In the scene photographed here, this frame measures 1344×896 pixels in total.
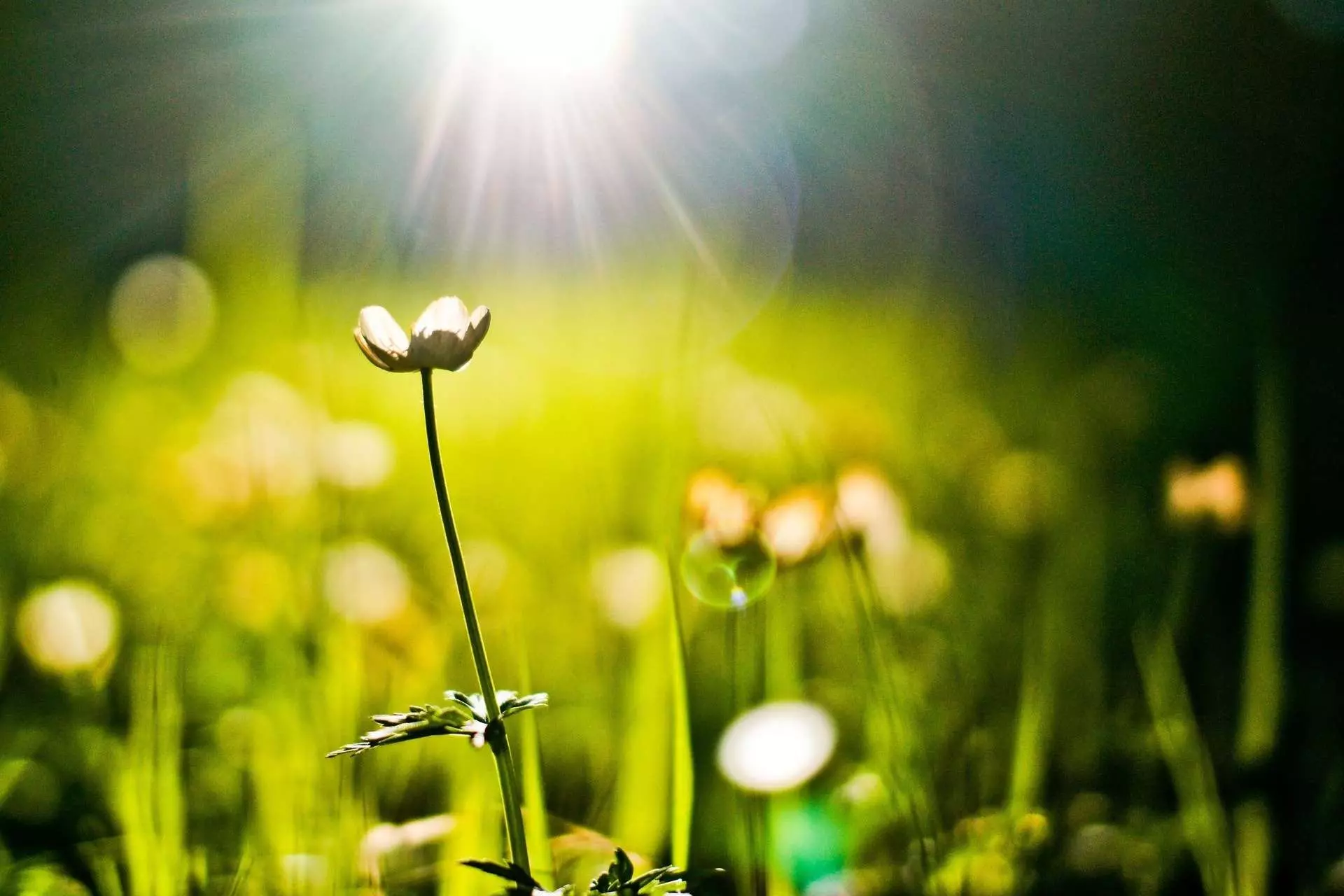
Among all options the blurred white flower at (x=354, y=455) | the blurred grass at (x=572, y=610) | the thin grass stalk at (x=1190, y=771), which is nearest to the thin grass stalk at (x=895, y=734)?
the blurred grass at (x=572, y=610)

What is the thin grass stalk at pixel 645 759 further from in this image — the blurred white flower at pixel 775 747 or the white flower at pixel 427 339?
the white flower at pixel 427 339

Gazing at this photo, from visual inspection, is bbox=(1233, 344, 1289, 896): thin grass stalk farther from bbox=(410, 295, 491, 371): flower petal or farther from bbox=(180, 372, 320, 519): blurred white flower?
bbox=(180, 372, 320, 519): blurred white flower

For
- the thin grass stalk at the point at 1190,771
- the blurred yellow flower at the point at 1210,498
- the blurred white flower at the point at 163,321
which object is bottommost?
the thin grass stalk at the point at 1190,771

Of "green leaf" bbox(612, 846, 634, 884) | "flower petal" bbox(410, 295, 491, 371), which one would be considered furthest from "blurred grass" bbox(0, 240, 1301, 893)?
"flower petal" bbox(410, 295, 491, 371)

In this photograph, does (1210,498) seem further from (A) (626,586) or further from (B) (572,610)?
(B) (572,610)

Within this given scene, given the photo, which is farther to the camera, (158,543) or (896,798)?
(158,543)

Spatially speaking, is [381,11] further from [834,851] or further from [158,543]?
[834,851]

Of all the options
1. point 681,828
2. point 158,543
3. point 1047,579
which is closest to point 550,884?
point 681,828
